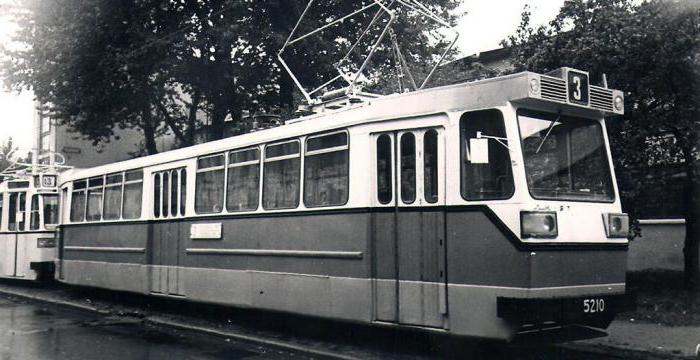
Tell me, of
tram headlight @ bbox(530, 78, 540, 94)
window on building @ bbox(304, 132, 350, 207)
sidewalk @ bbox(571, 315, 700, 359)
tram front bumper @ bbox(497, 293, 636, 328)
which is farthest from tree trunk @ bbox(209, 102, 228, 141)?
tram front bumper @ bbox(497, 293, 636, 328)

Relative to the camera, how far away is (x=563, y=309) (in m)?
7.14

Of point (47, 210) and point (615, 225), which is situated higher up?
point (47, 210)

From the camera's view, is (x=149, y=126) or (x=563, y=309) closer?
(x=563, y=309)

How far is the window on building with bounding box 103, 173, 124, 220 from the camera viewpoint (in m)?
14.4

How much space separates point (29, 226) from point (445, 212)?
48.8 feet

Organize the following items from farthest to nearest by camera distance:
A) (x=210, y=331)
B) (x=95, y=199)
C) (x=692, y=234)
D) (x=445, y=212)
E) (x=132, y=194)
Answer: (x=95, y=199) → (x=132, y=194) → (x=692, y=234) → (x=210, y=331) → (x=445, y=212)

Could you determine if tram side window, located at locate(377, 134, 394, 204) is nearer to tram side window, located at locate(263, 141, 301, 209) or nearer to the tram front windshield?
tram side window, located at locate(263, 141, 301, 209)

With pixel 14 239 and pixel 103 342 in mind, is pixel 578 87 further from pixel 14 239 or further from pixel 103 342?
pixel 14 239

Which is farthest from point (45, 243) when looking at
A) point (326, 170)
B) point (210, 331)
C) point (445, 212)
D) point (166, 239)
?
point (445, 212)

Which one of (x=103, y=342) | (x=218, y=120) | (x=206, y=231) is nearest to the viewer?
(x=103, y=342)

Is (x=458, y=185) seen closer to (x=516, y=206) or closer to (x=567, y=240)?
(x=516, y=206)

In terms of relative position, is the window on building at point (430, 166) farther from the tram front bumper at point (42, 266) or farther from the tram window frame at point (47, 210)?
the tram front bumper at point (42, 266)

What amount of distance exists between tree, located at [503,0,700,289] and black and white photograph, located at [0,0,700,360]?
40 mm

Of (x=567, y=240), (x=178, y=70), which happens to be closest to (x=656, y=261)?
(x=567, y=240)
